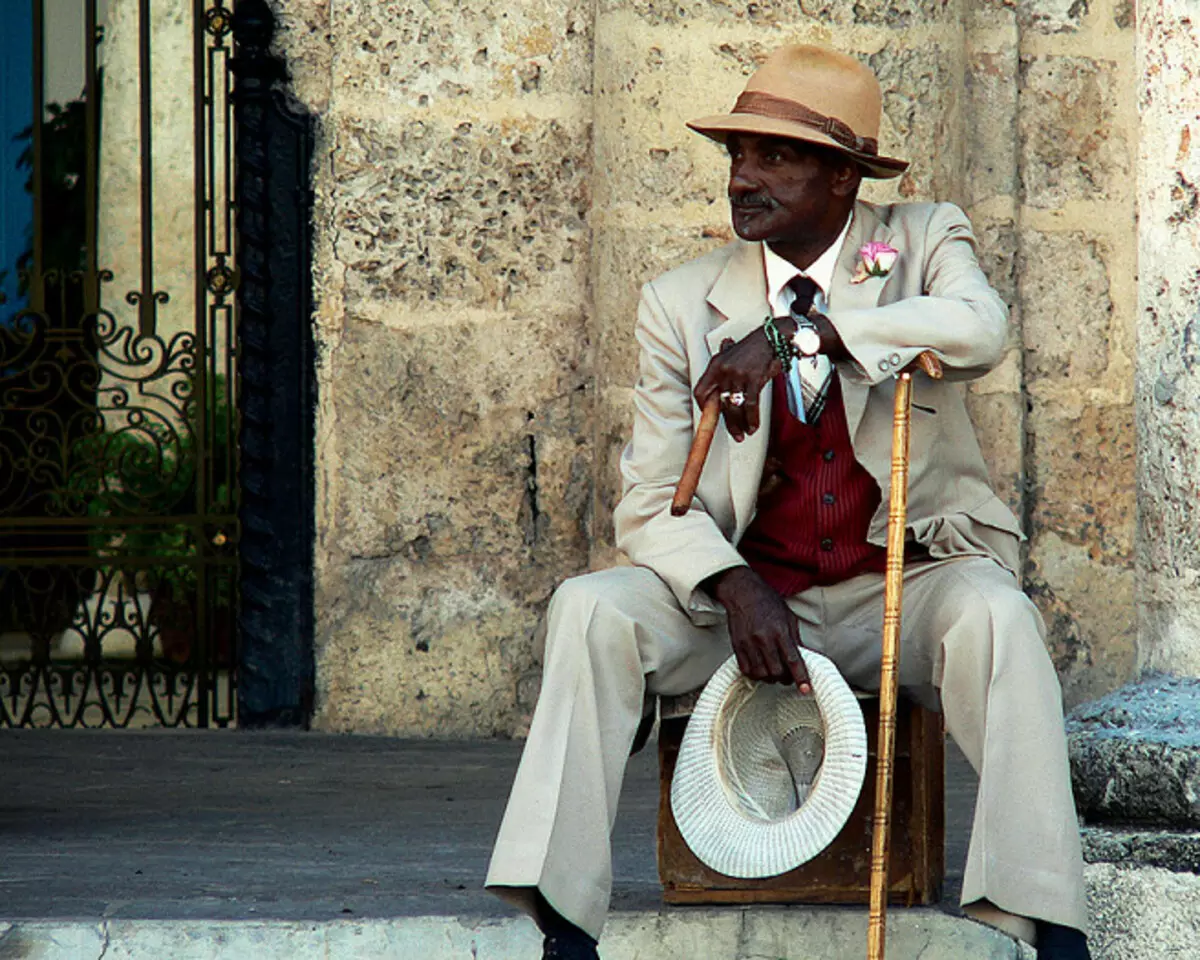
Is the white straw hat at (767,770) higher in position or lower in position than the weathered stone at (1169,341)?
lower

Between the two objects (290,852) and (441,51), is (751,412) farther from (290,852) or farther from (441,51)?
(441,51)

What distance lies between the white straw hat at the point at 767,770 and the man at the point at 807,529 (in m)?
0.10

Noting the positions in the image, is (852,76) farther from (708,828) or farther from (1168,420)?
(708,828)

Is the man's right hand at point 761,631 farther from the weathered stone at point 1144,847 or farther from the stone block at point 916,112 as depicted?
the stone block at point 916,112

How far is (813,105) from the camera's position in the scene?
3.79 meters

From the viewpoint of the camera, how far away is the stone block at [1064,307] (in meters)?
5.80

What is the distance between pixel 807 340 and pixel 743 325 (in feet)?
1.04

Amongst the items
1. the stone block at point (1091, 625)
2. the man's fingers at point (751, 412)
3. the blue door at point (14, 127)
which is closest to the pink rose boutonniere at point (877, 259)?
the man's fingers at point (751, 412)

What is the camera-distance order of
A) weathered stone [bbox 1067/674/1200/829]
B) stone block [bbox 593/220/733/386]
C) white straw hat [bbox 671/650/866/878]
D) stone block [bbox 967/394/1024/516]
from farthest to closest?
stone block [bbox 967/394/1024/516], stone block [bbox 593/220/733/386], weathered stone [bbox 1067/674/1200/829], white straw hat [bbox 671/650/866/878]

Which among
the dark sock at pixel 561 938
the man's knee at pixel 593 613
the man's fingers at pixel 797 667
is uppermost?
the man's knee at pixel 593 613

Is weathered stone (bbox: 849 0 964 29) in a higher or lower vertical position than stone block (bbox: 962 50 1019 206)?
higher

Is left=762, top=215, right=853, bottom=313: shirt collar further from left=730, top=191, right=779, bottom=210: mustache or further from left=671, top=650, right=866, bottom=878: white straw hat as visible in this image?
left=671, top=650, right=866, bottom=878: white straw hat

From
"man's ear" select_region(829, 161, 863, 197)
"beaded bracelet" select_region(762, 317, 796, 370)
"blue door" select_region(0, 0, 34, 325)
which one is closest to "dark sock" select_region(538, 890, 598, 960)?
"beaded bracelet" select_region(762, 317, 796, 370)

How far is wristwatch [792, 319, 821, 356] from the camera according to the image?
11.5 ft
